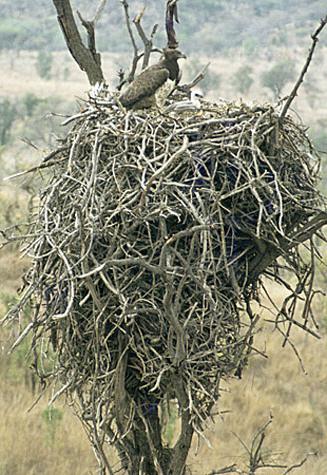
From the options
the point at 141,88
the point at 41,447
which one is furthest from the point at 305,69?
the point at 41,447

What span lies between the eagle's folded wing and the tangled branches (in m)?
0.20

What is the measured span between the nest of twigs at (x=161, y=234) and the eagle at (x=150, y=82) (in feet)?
0.65

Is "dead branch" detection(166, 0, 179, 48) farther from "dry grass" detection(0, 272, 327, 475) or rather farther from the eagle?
"dry grass" detection(0, 272, 327, 475)

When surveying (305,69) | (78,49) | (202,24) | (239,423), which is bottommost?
(305,69)

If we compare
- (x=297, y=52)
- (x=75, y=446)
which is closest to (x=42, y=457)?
(x=75, y=446)

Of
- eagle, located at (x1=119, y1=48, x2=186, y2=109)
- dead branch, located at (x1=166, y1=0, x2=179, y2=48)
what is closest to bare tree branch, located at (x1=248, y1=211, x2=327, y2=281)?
eagle, located at (x1=119, y1=48, x2=186, y2=109)

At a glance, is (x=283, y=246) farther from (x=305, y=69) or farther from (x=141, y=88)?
(x=141, y=88)

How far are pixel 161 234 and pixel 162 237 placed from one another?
0.07m

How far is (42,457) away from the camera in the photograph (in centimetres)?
713

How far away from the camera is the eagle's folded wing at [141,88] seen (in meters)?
3.07

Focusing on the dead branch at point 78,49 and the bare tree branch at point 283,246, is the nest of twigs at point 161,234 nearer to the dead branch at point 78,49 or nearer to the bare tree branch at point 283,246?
the bare tree branch at point 283,246

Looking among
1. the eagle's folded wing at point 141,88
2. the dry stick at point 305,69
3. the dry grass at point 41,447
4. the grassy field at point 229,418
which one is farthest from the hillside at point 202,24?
the dry stick at point 305,69

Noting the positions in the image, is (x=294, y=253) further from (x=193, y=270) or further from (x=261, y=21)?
(x=261, y=21)

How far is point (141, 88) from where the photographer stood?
3098 millimetres
